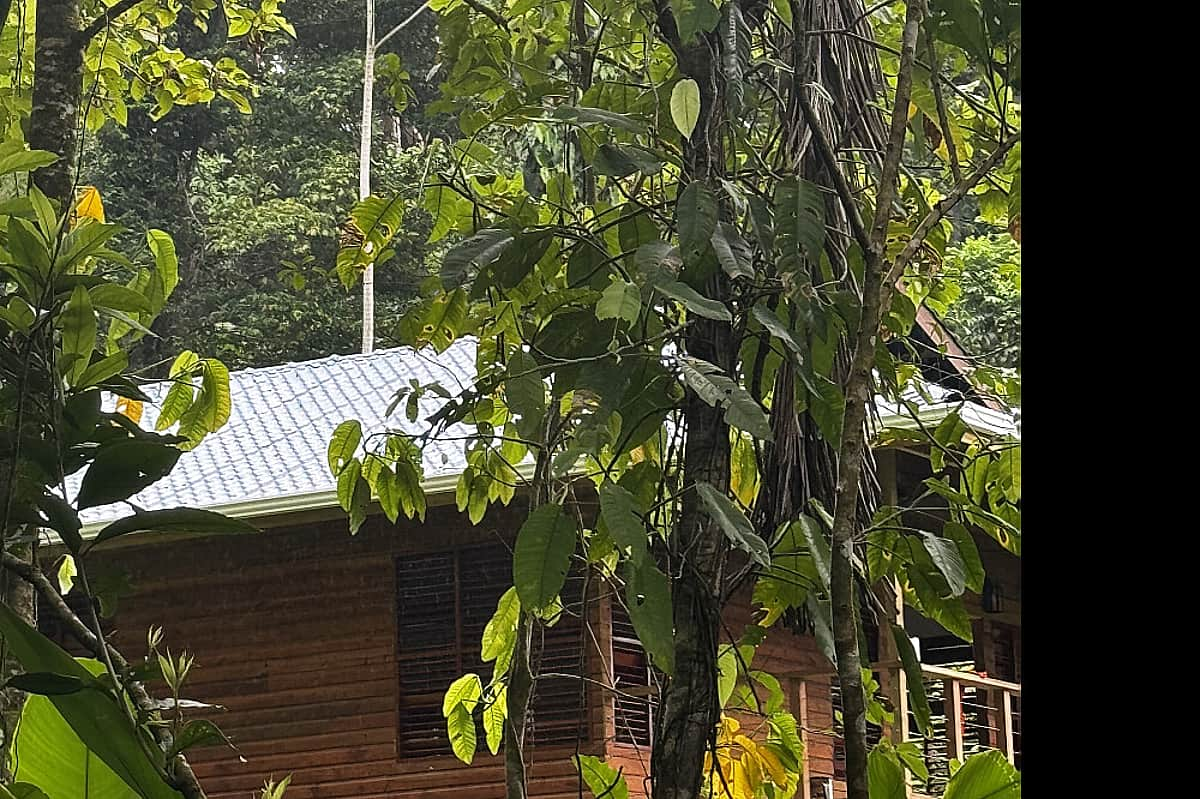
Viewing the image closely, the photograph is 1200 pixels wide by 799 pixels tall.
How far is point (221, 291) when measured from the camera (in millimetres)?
8945

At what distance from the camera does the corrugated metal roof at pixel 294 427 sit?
379 cm

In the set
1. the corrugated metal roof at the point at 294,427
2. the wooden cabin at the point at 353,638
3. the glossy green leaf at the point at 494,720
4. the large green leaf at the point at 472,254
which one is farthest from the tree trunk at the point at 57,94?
the wooden cabin at the point at 353,638

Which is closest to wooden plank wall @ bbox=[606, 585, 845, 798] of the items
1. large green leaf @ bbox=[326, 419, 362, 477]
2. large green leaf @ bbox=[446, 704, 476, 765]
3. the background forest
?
large green leaf @ bbox=[446, 704, 476, 765]

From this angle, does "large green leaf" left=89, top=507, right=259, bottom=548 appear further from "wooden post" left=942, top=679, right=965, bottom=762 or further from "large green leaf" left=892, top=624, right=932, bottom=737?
"wooden post" left=942, top=679, right=965, bottom=762

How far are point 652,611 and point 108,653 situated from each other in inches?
9.4

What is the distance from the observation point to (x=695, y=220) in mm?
672

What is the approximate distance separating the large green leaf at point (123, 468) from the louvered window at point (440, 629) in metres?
3.52

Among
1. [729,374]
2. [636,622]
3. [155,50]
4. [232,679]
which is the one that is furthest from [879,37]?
[232,679]

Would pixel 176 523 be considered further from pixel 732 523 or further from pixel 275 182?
pixel 275 182

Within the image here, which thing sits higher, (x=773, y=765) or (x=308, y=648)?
(x=773, y=765)

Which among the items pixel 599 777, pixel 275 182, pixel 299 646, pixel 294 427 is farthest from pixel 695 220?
pixel 275 182

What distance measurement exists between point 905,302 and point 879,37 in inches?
11.0

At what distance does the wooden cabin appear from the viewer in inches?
159
